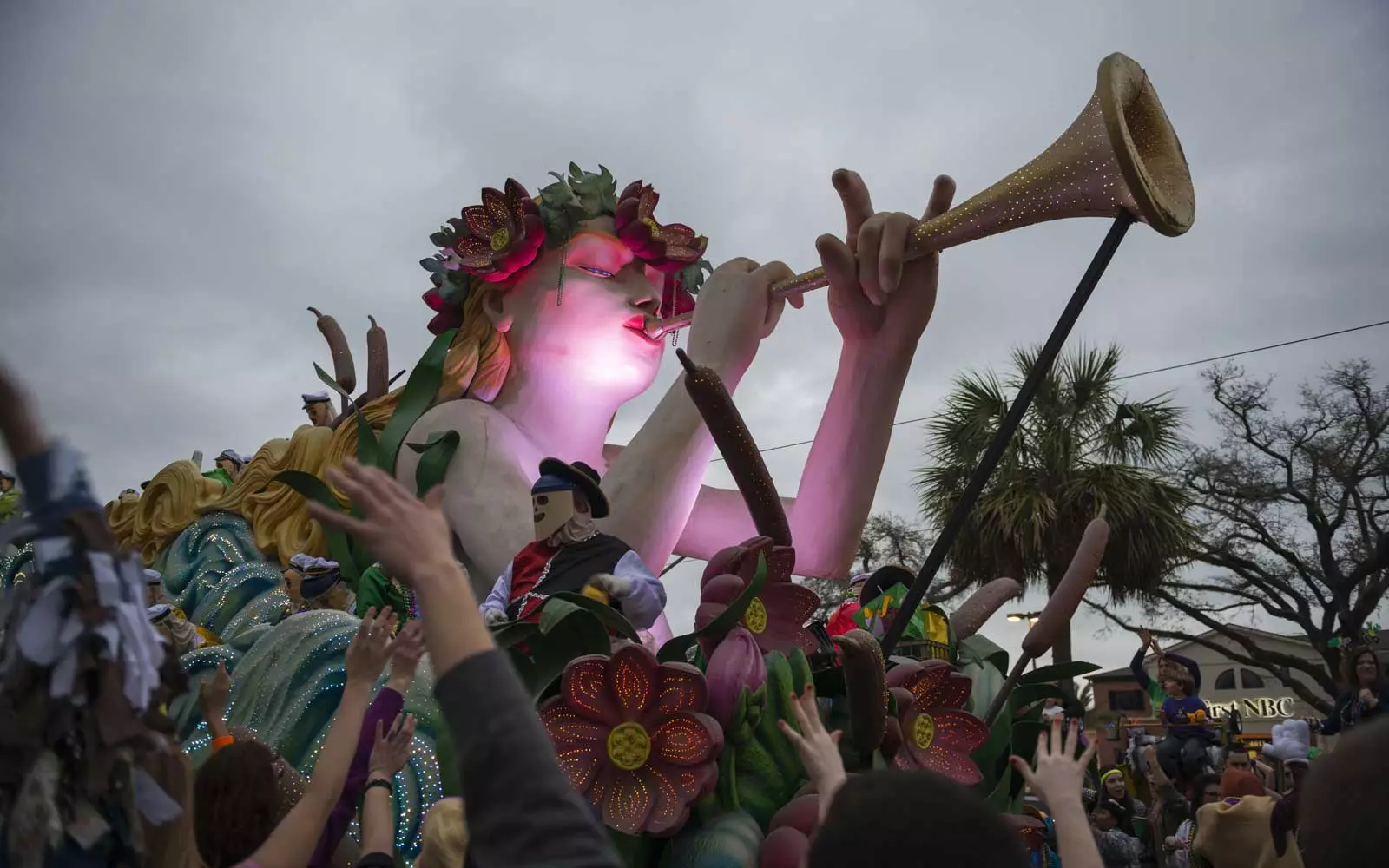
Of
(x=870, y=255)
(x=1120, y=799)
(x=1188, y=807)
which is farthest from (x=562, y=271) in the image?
(x=1120, y=799)

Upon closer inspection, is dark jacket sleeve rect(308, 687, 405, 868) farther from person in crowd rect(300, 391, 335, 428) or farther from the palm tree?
the palm tree

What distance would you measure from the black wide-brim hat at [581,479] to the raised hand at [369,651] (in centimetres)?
172

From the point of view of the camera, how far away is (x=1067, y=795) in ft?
5.52

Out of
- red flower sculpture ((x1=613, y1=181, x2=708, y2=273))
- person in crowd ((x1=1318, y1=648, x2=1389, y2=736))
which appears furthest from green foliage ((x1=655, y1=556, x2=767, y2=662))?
person in crowd ((x1=1318, y1=648, x2=1389, y2=736))

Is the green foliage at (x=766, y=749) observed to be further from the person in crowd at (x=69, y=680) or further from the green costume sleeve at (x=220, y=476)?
the green costume sleeve at (x=220, y=476)

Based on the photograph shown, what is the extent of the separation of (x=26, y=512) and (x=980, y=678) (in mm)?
2902

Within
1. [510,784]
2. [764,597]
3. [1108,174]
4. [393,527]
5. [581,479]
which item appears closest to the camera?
[510,784]

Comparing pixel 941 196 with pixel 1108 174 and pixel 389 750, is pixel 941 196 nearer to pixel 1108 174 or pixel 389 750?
pixel 1108 174

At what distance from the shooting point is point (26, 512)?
114 centimetres

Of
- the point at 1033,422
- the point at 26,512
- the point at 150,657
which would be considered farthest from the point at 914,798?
the point at 1033,422

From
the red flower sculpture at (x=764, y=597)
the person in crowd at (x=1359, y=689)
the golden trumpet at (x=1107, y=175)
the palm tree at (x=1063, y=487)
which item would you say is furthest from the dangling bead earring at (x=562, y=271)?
the palm tree at (x=1063, y=487)

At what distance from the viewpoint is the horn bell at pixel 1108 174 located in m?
3.09

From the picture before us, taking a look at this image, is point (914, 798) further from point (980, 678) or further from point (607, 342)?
point (607, 342)

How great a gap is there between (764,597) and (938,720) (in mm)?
522
